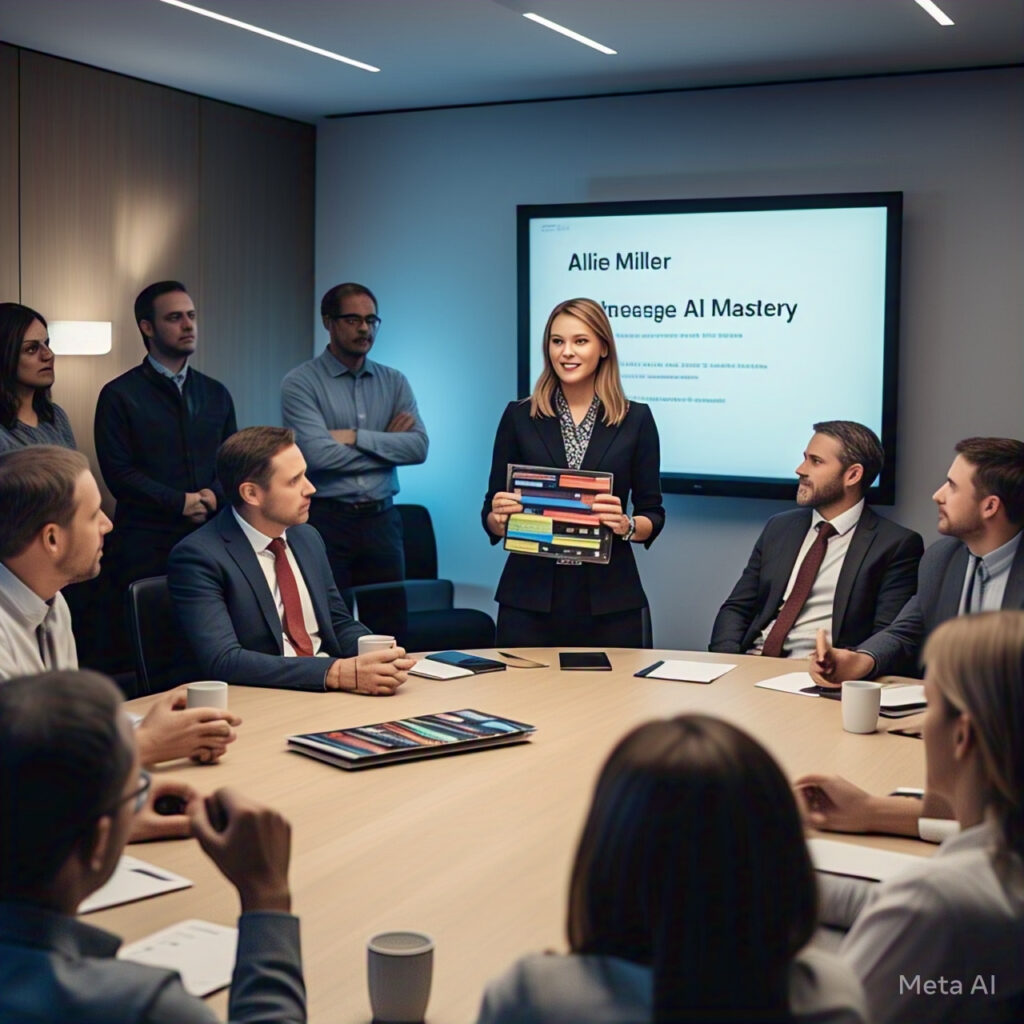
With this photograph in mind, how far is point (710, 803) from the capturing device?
116cm

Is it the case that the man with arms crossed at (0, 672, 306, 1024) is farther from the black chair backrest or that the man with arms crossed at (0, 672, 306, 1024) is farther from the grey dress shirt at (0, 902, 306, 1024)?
the black chair backrest

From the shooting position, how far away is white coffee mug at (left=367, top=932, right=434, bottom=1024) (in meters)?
1.64

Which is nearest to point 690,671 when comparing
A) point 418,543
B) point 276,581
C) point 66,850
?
point 276,581

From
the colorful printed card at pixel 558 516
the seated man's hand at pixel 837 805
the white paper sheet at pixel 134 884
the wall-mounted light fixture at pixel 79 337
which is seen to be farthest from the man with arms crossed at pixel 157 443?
the seated man's hand at pixel 837 805

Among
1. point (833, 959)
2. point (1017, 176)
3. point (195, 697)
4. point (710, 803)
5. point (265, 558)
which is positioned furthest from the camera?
point (1017, 176)

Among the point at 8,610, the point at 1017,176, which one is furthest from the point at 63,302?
the point at 1017,176

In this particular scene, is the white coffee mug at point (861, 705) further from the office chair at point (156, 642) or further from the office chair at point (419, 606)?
the office chair at point (419, 606)

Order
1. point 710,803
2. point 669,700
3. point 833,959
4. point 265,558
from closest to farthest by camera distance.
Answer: point 710,803, point 833,959, point 669,700, point 265,558

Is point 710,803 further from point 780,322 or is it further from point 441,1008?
point 780,322

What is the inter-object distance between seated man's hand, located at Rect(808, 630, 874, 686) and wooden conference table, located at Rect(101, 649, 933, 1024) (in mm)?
119

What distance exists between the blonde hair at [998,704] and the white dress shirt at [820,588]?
275 centimetres

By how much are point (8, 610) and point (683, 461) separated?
4300 millimetres

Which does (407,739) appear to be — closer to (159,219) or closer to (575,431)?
(575,431)

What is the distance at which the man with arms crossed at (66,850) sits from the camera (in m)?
1.31
